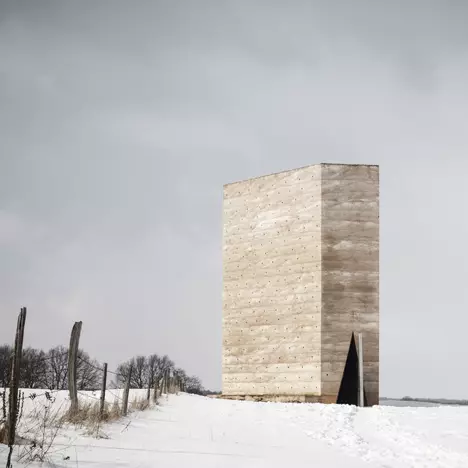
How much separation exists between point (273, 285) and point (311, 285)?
186 centimetres

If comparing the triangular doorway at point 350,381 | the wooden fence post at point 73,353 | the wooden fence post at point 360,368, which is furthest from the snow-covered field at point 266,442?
the triangular doorway at point 350,381

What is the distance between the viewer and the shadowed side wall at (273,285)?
26.6 metres

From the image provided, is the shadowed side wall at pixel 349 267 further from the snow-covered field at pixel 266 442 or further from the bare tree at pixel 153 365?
the bare tree at pixel 153 365

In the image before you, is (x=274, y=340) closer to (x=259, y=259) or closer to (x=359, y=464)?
(x=259, y=259)

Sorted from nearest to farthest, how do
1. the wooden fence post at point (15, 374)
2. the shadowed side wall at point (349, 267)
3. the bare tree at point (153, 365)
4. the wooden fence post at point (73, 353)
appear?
the wooden fence post at point (15, 374), the wooden fence post at point (73, 353), the shadowed side wall at point (349, 267), the bare tree at point (153, 365)

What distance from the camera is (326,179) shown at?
2688cm

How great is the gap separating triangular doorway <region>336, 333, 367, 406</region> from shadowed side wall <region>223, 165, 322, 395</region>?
1.19 metres

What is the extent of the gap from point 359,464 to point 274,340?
19.2 m

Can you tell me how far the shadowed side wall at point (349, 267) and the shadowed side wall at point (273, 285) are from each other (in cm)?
35

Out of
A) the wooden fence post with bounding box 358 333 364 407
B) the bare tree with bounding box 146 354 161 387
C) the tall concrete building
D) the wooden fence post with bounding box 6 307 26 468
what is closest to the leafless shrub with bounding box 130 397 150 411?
the wooden fence post with bounding box 6 307 26 468

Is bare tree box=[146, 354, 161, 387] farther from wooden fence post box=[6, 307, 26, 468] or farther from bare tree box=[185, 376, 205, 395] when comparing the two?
wooden fence post box=[6, 307, 26, 468]

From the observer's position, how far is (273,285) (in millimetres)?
27859

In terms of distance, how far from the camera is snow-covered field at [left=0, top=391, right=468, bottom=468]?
7832mm

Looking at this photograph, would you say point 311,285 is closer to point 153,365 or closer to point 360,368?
point 360,368
